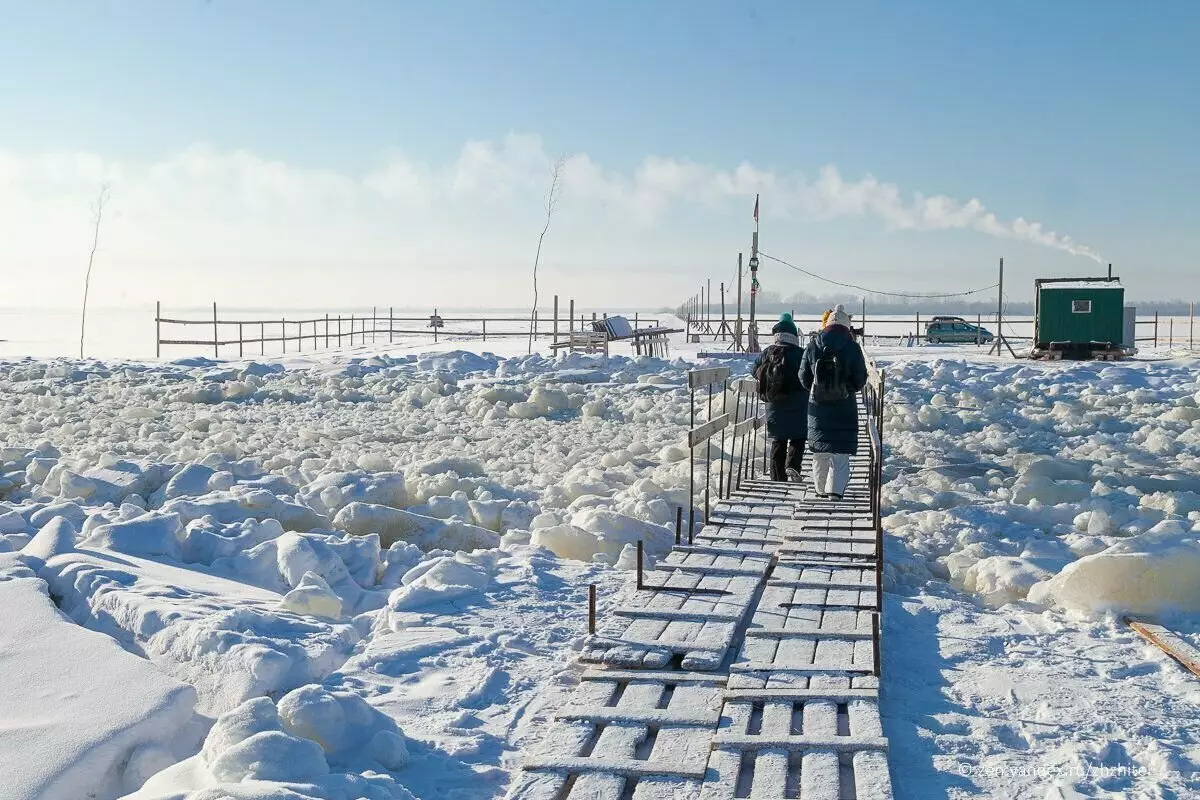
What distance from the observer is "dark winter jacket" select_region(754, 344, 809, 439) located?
820cm

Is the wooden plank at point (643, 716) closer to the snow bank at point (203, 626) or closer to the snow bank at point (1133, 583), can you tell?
the snow bank at point (203, 626)

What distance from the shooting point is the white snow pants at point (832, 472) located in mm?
7441

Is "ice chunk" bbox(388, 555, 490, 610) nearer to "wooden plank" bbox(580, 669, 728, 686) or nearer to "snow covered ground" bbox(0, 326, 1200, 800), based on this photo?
"snow covered ground" bbox(0, 326, 1200, 800)

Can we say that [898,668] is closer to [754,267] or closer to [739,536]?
[739,536]

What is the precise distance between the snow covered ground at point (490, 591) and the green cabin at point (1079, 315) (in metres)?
13.2

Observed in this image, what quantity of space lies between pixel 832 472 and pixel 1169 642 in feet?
9.96

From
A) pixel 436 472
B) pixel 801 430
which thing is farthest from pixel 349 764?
pixel 436 472

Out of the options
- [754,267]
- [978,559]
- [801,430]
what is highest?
[754,267]

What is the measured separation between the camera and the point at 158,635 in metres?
4.30

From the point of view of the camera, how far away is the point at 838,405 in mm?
7316

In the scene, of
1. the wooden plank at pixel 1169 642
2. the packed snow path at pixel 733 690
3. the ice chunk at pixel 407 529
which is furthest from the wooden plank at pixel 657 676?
the ice chunk at pixel 407 529

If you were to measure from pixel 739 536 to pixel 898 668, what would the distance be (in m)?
2.10

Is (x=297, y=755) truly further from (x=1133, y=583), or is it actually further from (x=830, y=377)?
(x=830, y=377)

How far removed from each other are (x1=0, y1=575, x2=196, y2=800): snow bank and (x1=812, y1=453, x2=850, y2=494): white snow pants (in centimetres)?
488
